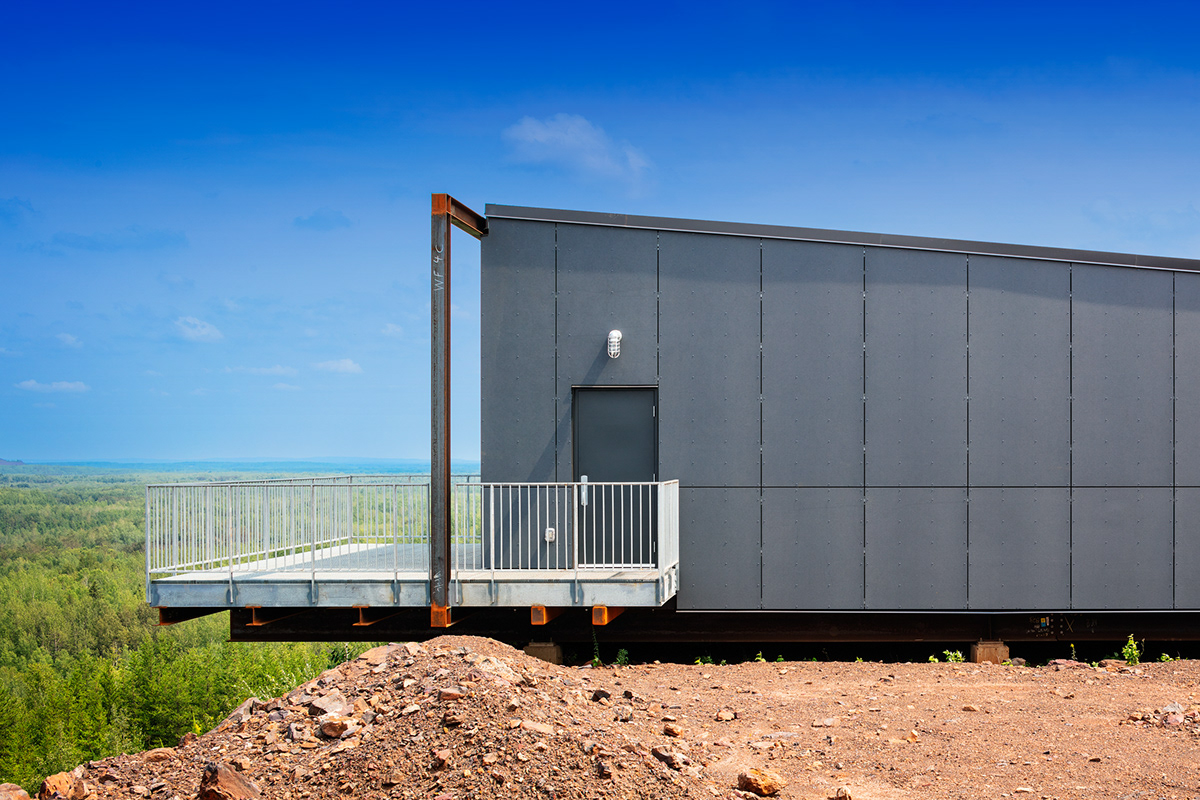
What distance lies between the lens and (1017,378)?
9.48 m

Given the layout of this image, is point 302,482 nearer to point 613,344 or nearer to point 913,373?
point 613,344

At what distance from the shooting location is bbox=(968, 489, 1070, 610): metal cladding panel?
936 cm

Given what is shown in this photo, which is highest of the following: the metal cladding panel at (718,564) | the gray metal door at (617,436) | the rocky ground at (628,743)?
the gray metal door at (617,436)

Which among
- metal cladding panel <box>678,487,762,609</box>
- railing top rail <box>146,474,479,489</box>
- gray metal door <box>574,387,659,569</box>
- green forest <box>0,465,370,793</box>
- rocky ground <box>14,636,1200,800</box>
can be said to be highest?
gray metal door <box>574,387,659,569</box>

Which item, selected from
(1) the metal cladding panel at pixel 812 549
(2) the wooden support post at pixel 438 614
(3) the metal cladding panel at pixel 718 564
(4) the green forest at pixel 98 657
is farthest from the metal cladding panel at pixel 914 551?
(4) the green forest at pixel 98 657

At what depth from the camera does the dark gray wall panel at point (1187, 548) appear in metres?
9.52

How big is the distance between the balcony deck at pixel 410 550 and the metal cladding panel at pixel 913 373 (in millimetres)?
2790

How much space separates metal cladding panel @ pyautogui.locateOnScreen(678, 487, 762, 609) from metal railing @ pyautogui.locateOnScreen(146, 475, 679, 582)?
33 cm

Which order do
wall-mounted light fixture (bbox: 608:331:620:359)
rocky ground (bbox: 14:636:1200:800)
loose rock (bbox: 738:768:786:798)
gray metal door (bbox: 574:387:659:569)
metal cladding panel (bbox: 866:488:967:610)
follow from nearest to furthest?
rocky ground (bbox: 14:636:1200:800) < loose rock (bbox: 738:768:786:798) < wall-mounted light fixture (bbox: 608:331:620:359) < metal cladding panel (bbox: 866:488:967:610) < gray metal door (bbox: 574:387:659:569)

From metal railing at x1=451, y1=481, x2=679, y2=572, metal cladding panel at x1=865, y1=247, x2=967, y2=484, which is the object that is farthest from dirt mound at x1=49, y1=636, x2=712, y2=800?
metal cladding panel at x1=865, y1=247, x2=967, y2=484

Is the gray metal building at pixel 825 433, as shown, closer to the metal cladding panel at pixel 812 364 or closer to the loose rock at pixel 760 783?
the metal cladding panel at pixel 812 364

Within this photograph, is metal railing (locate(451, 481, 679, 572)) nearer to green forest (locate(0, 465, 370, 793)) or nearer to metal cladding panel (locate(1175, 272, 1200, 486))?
metal cladding panel (locate(1175, 272, 1200, 486))

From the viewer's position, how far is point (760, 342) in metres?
9.38

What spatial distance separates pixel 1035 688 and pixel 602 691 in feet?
15.6
